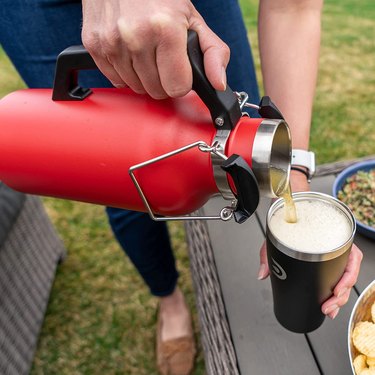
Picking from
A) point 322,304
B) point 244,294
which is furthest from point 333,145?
point 322,304

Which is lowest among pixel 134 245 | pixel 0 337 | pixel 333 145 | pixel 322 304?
pixel 333 145

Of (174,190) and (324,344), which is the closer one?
(174,190)

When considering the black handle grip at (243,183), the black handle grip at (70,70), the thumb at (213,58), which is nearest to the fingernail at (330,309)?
the black handle grip at (243,183)

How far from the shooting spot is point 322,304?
67cm

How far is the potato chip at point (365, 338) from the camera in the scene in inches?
25.2

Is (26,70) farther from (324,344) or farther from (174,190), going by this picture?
(324,344)

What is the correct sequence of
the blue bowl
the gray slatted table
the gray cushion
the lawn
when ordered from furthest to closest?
the lawn
the gray cushion
the blue bowl
the gray slatted table

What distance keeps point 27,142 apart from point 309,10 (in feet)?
1.98

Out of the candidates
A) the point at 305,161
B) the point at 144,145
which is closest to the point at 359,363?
the point at 305,161

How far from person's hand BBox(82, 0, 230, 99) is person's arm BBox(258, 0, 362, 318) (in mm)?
368

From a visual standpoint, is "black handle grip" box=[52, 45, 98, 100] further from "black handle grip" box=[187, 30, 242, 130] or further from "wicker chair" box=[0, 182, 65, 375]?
"wicker chair" box=[0, 182, 65, 375]

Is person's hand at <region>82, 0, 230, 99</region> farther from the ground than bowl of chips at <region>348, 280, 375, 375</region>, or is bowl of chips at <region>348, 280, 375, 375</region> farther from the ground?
person's hand at <region>82, 0, 230, 99</region>

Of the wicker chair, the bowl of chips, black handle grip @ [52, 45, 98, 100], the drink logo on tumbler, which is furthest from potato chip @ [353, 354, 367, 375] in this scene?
the wicker chair

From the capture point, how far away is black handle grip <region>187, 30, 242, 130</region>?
488 mm
